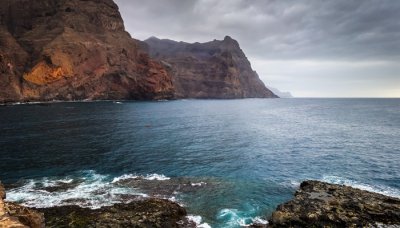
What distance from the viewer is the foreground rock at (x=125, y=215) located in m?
23.3

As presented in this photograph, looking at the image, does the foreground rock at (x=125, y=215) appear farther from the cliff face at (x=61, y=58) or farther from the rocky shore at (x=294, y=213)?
the cliff face at (x=61, y=58)

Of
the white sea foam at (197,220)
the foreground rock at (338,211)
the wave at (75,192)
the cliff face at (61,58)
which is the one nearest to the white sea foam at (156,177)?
the wave at (75,192)

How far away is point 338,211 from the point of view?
77.6ft

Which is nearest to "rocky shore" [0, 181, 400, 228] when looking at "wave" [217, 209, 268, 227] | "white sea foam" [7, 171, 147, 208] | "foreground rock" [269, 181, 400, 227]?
"foreground rock" [269, 181, 400, 227]

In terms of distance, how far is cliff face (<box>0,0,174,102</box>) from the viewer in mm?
142375

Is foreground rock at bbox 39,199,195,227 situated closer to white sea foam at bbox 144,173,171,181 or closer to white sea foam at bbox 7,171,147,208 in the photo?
white sea foam at bbox 7,171,147,208

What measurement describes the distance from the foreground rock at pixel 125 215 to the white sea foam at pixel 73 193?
2150mm

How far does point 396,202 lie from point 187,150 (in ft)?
116

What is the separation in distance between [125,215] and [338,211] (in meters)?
17.9

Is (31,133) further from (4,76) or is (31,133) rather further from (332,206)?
(4,76)

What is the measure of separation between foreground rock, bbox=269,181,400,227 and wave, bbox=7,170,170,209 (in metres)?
15.8

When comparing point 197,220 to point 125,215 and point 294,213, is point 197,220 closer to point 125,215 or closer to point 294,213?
point 125,215

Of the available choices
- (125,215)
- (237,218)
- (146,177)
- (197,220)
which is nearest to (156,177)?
(146,177)

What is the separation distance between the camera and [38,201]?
29.6 m
